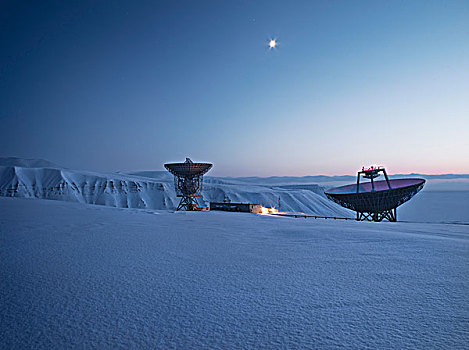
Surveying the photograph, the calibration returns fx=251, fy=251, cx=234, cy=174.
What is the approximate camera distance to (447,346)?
2119 mm

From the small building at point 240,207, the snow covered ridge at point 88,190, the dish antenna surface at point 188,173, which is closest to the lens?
the dish antenna surface at point 188,173

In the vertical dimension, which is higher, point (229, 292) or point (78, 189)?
point (229, 292)

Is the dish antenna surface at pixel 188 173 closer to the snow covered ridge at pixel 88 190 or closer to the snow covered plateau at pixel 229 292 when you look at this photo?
the snow covered plateau at pixel 229 292

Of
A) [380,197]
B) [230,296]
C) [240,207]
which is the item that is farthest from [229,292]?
[240,207]

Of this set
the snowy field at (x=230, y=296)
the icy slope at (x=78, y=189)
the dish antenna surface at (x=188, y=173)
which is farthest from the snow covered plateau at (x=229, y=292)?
the icy slope at (x=78, y=189)

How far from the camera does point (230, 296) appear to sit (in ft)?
10.5

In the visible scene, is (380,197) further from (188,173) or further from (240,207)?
(188,173)

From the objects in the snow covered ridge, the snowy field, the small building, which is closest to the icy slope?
the snow covered ridge

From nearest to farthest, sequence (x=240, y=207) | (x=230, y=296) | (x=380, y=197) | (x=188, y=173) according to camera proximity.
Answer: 1. (x=230, y=296)
2. (x=380, y=197)
3. (x=188, y=173)
4. (x=240, y=207)

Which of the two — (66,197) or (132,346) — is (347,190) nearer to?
(132,346)

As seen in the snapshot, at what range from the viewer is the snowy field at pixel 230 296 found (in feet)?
7.50

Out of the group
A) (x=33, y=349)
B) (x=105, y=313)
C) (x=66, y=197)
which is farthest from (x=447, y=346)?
(x=66, y=197)

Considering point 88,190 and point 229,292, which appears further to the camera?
point 88,190

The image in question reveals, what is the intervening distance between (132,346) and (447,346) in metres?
2.69
